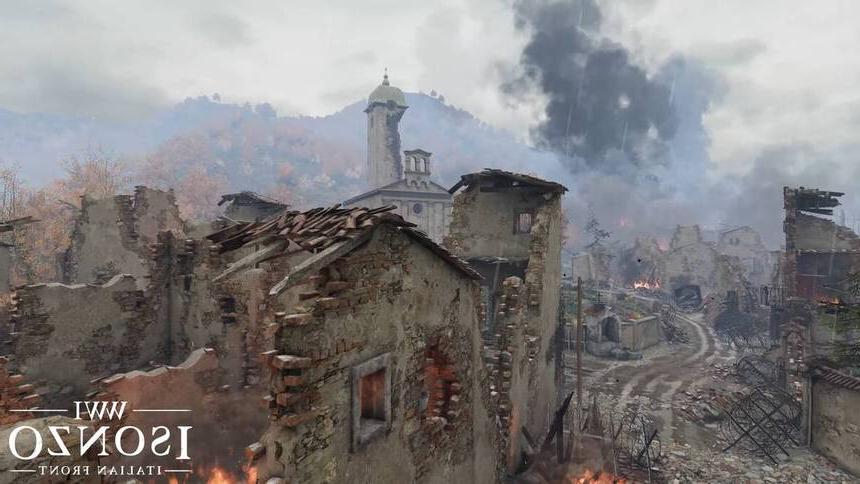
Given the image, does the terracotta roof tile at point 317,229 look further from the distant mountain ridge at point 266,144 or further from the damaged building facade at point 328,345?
the distant mountain ridge at point 266,144

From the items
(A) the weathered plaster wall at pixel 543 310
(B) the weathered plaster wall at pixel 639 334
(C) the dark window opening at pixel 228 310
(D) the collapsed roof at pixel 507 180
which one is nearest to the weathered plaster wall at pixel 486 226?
(D) the collapsed roof at pixel 507 180

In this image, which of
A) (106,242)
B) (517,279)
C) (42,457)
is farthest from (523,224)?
(106,242)

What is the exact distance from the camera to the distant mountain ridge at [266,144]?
9162 cm

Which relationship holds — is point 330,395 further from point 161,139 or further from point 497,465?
point 161,139

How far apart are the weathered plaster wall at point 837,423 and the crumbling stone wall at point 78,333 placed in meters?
23.1

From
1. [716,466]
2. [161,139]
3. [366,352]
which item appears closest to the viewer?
[366,352]

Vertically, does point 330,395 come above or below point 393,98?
below

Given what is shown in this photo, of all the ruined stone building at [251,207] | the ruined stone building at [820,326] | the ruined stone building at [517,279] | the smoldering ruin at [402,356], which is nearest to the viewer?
the smoldering ruin at [402,356]

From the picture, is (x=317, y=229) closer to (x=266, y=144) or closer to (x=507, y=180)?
(x=507, y=180)

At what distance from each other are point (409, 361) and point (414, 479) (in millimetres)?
1990

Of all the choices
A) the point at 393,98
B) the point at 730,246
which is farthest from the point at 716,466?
the point at 393,98

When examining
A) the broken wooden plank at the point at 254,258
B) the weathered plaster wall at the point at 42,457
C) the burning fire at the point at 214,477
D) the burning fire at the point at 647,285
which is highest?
the broken wooden plank at the point at 254,258

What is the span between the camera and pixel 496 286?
19297 millimetres

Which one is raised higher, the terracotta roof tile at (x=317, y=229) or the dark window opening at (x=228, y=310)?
the terracotta roof tile at (x=317, y=229)
